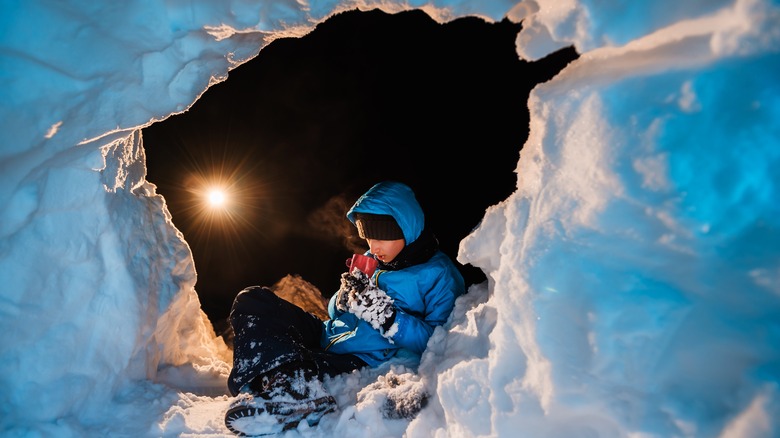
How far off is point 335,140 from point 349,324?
2.77 m

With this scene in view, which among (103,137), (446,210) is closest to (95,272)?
(103,137)

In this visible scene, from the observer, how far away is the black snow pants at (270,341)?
192 centimetres

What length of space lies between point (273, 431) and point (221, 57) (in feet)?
5.48

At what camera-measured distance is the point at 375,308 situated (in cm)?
220

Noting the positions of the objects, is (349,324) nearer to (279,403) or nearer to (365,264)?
(365,264)

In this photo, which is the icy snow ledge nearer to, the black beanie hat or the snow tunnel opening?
the black beanie hat

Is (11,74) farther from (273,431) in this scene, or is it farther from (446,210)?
(446,210)

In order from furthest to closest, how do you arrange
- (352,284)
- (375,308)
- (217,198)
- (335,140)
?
(217,198) → (335,140) → (352,284) → (375,308)

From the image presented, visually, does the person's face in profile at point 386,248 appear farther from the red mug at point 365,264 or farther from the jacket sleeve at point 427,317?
the jacket sleeve at point 427,317

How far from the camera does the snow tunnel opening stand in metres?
4.21

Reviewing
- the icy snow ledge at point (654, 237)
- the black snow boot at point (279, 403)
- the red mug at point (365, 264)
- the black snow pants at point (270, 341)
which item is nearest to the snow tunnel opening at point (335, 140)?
the red mug at point (365, 264)

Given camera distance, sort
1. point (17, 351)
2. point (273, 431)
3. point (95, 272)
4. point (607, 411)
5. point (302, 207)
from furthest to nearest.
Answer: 1. point (302, 207)
2. point (95, 272)
3. point (273, 431)
4. point (17, 351)
5. point (607, 411)

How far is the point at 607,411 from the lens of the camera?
3.59 feet

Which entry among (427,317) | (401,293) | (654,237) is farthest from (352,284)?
(654,237)
